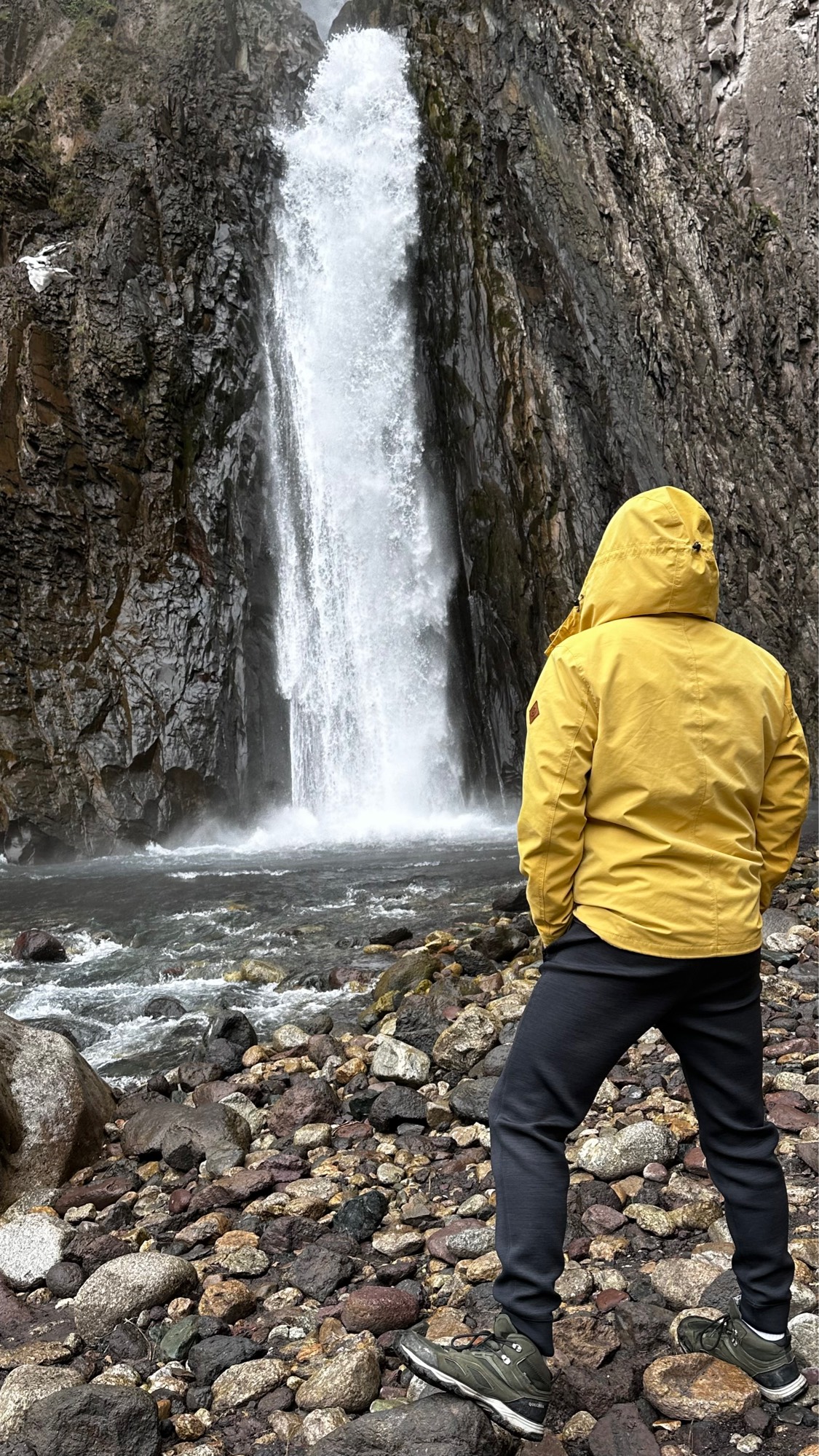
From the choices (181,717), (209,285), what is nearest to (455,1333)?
(181,717)

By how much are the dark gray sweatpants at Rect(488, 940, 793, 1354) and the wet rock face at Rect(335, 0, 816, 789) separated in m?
16.2

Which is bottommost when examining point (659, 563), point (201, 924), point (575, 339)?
point (201, 924)

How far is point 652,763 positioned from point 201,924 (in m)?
8.42

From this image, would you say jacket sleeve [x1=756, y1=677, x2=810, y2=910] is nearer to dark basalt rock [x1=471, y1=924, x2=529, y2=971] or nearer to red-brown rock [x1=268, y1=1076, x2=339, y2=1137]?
red-brown rock [x1=268, y1=1076, x2=339, y2=1137]

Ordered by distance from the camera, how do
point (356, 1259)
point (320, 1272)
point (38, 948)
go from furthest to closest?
1. point (38, 948)
2. point (356, 1259)
3. point (320, 1272)

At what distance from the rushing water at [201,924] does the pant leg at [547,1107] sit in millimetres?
3988

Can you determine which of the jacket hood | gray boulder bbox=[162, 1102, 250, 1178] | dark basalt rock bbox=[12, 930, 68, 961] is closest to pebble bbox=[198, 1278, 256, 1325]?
gray boulder bbox=[162, 1102, 250, 1178]

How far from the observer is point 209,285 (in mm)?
20906

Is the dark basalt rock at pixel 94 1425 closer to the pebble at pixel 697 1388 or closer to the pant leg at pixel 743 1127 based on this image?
the pebble at pixel 697 1388

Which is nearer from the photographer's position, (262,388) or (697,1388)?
(697,1388)

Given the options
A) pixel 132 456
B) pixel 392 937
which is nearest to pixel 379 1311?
pixel 392 937

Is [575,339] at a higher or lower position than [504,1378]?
higher

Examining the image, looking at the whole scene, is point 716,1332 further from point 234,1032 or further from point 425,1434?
point 234,1032

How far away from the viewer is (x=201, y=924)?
32.7ft
